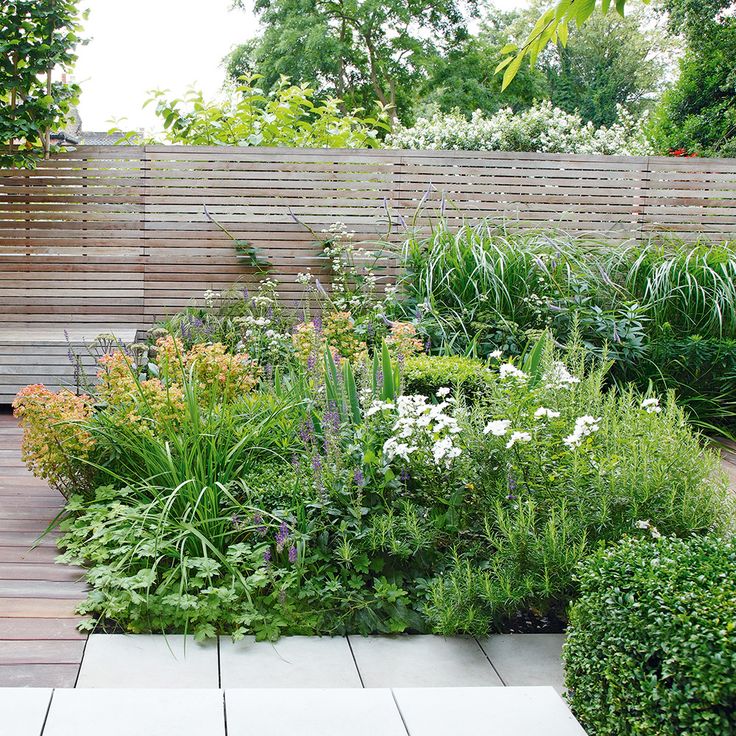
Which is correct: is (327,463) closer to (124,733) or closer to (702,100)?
(124,733)

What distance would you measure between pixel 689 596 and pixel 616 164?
5175 millimetres

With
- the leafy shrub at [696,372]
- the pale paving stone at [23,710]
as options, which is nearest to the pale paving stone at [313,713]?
the pale paving stone at [23,710]

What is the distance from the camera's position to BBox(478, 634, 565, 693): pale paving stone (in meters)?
2.29

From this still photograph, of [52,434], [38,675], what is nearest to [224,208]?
[52,434]

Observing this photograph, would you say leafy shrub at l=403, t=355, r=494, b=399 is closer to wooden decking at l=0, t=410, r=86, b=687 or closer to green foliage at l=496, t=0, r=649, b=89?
wooden decking at l=0, t=410, r=86, b=687

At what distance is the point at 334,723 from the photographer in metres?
1.84

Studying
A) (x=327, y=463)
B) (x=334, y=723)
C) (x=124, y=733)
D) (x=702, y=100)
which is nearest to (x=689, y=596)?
(x=334, y=723)

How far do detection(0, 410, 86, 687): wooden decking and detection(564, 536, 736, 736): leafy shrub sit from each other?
1.39 m

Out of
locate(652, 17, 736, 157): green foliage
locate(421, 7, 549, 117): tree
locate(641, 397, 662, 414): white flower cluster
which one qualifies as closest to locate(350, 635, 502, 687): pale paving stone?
locate(641, 397, 662, 414): white flower cluster

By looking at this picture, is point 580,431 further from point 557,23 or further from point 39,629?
point 39,629

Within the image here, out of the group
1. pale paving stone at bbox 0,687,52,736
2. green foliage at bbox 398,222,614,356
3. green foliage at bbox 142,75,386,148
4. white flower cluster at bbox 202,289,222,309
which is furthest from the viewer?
green foliage at bbox 142,75,386,148

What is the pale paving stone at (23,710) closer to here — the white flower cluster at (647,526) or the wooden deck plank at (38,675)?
the wooden deck plank at (38,675)

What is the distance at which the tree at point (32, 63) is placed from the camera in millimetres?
5562

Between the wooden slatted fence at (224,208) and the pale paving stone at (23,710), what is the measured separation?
4.42 meters
